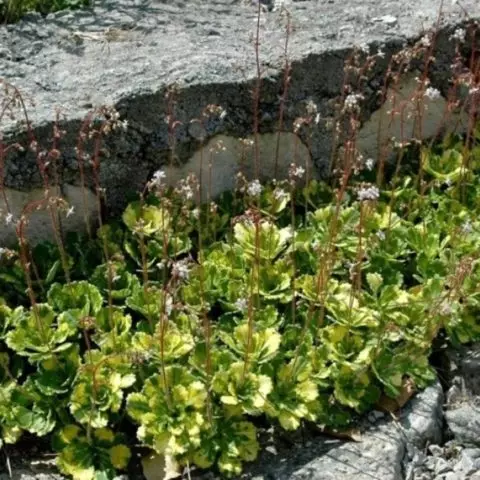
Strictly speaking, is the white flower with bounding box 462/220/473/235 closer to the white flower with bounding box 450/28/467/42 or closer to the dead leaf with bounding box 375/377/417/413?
the dead leaf with bounding box 375/377/417/413

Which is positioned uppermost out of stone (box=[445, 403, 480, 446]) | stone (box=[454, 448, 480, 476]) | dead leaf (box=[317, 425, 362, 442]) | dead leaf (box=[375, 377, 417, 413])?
dead leaf (box=[375, 377, 417, 413])

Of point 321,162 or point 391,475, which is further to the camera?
point 321,162

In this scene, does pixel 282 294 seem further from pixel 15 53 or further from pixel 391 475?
pixel 15 53

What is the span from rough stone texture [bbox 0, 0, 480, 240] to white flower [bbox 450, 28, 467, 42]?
5cm

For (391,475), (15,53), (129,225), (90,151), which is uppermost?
(15,53)

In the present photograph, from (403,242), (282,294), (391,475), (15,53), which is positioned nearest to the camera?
(391,475)

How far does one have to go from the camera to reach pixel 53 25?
4.44 m

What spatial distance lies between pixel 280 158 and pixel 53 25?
1.14 meters

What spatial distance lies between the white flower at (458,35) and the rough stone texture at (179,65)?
5 cm

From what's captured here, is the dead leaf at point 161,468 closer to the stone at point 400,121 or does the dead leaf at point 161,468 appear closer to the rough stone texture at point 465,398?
the rough stone texture at point 465,398

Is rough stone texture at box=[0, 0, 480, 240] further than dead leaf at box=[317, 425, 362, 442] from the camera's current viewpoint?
Yes

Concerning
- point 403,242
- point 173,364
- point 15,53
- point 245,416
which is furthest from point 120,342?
point 15,53

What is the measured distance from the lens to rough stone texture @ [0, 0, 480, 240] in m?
3.88

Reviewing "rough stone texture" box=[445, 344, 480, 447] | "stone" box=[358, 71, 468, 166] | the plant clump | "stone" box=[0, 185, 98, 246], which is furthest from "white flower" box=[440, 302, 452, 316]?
"stone" box=[0, 185, 98, 246]
